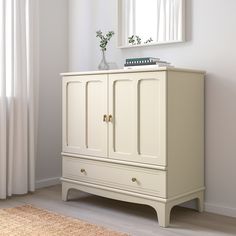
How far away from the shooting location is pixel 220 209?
111 inches

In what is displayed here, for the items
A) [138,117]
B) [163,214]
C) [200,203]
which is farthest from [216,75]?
[163,214]

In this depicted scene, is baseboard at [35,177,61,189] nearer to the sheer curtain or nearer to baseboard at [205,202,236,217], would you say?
the sheer curtain

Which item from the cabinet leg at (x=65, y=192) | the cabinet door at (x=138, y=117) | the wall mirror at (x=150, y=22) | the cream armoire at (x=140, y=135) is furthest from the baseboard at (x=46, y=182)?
the wall mirror at (x=150, y=22)

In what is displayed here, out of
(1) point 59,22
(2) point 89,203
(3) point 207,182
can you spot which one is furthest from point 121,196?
(1) point 59,22

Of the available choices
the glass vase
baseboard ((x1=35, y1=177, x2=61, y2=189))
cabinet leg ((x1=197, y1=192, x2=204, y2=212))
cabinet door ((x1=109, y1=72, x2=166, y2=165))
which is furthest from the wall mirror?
baseboard ((x1=35, y1=177, x2=61, y2=189))

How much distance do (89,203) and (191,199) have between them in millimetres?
814

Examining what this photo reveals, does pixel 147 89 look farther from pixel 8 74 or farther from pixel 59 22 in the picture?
pixel 59 22

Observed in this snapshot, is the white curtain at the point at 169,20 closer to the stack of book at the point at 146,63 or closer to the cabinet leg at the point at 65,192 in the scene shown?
the stack of book at the point at 146,63

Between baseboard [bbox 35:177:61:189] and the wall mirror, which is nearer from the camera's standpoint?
the wall mirror

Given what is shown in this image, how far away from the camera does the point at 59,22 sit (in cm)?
378

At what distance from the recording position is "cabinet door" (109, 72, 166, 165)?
2537 mm

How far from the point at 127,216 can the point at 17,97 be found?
133 centimetres

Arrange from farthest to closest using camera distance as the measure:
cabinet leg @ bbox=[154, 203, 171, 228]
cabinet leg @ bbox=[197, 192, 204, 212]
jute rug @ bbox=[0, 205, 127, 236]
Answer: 1. cabinet leg @ bbox=[197, 192, 204, 212]
2. cabinet leg @ bbox=[154, 203, 171, 228]
3. jute rug @ bbox=[0, 205, 127, 236]

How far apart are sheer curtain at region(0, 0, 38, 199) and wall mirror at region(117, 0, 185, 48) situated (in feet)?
2.57
